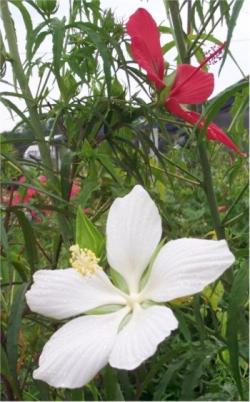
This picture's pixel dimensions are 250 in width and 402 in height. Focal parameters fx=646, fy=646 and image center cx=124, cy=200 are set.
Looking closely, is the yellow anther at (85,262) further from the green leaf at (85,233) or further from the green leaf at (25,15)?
the green leaf at (25,15)

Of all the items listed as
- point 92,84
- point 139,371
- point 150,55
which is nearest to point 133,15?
point 150,55

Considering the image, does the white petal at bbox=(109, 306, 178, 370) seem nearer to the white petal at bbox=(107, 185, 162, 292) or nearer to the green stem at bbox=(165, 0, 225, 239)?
the white petal at bbox=(107, 185, 162, 292)

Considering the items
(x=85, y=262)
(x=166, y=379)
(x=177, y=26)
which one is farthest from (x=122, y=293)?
(x=177, y=26)

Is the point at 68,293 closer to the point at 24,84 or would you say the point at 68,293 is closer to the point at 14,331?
the point at 14,331

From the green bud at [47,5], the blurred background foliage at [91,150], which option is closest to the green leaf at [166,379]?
the blurred background foliage at [91,150]

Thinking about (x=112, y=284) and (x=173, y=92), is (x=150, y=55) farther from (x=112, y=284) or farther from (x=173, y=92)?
(x=112, y=284)

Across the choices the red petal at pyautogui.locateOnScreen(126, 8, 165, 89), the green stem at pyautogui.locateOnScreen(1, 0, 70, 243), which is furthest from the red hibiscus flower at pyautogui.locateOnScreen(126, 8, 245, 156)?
the green stem at pyautogui.locateOnScreen(1, 0, 70, 243)
